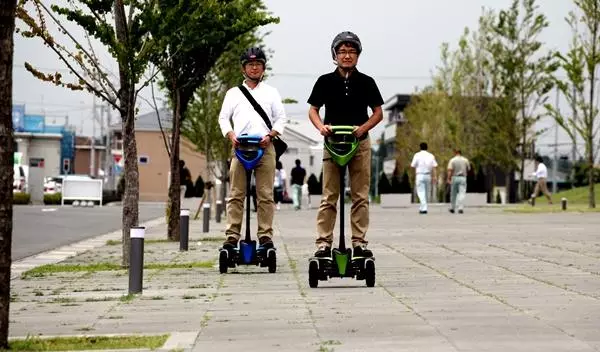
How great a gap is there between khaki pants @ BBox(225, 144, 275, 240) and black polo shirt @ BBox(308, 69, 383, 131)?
195 centimetres

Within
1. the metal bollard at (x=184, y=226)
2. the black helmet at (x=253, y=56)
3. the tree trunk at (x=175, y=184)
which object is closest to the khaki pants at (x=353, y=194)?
the black helmet at (x=253, y=56)

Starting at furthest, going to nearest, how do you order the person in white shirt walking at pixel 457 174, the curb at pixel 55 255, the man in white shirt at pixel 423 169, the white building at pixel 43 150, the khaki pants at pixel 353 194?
the white building at pixel 43 150, the person in white shirt walking at pixel 457 174, the man in white shirt at pixel 423 169, the curb at pixel 55 255, the khaki pants at pixel 353 194

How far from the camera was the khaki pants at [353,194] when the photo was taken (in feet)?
34.6

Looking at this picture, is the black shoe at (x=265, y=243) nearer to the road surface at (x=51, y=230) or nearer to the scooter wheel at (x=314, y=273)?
the scooter wheel at (x=314, y=273)

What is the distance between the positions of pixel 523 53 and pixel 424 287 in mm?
42628

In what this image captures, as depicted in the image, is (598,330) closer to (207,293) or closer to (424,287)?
(424,287)

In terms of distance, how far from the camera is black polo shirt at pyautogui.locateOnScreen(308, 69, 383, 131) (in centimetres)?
1049

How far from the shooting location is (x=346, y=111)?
10508 millimetres

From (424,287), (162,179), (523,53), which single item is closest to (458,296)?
(424,287)

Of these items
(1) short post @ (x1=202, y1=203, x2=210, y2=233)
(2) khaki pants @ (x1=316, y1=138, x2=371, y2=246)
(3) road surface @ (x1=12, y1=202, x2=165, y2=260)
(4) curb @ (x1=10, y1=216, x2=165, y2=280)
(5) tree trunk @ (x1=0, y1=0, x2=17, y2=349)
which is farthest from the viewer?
(1) short post @ (x1=202, y1=203, x2=210, y2=233)

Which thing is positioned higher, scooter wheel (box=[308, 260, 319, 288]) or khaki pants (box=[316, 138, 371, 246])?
khaki pants (box=[316, 138, 371, 246])

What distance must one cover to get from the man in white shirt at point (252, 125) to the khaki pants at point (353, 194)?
1744mm

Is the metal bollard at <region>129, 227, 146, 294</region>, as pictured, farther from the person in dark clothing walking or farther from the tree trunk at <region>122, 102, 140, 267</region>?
the person in dark clothing walking

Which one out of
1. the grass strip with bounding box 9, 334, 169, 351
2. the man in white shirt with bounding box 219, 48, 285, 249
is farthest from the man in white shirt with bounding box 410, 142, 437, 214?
the grass strip with bounding box 9, 334, 169, 351
